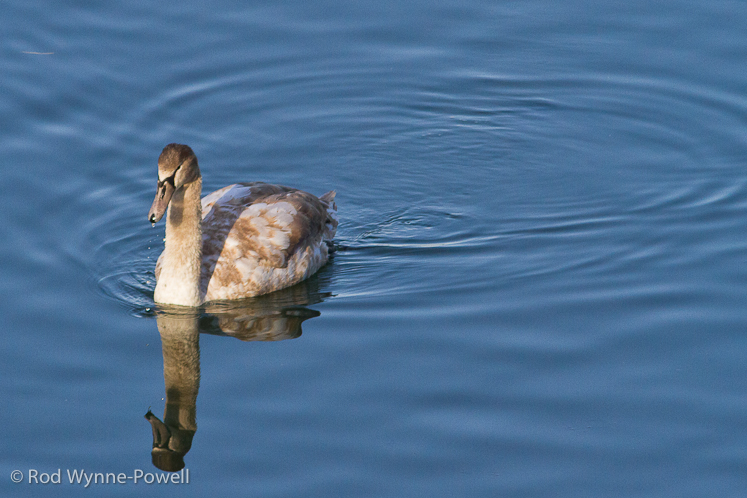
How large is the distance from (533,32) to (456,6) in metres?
1.53

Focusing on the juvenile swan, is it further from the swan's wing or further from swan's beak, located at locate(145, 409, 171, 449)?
swan's beak, located at locate(145, 409, 171, 449)

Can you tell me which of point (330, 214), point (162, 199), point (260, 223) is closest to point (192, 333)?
point (162, 199)

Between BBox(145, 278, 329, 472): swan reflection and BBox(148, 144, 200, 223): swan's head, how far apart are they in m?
1.32

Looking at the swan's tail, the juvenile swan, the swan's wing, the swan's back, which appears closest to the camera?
the juvenile swan

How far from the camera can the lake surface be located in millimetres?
9469

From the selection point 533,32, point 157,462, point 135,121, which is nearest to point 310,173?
point 135,121

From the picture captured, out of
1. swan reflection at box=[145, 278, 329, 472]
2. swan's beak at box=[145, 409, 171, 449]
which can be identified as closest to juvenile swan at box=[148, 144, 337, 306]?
swan reflection at box=[145, 278, 329, 472]

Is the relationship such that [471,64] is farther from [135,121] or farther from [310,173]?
[135,121]

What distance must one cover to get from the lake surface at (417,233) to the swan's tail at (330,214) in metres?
0.24

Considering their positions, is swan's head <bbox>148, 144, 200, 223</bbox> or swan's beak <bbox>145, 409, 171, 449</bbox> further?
swan's head <bbox>148, 144, 200, 223</bbox>

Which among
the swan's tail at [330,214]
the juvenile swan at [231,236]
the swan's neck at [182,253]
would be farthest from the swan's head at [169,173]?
the swan's tail at [330,214]

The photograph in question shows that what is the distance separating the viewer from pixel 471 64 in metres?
17.5

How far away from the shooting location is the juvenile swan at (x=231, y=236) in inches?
464

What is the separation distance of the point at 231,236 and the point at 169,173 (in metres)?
1.58
